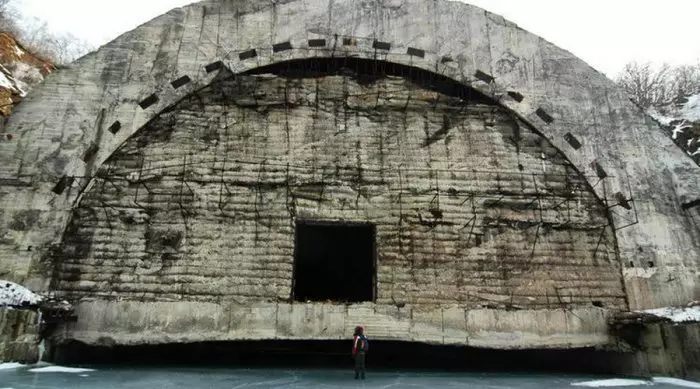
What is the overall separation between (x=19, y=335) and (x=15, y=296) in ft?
2.59

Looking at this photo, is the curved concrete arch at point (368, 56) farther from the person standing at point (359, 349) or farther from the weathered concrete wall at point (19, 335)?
the person standing at point (359, 349)

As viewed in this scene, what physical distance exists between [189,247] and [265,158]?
8.89ft

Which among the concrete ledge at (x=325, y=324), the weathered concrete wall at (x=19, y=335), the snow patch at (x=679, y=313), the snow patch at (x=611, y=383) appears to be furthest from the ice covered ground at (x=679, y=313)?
the weathered concrete wall at (x=19, y=335)

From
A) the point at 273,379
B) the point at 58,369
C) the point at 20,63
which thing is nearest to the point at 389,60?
the point at 273,379

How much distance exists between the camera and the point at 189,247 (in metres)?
11.2

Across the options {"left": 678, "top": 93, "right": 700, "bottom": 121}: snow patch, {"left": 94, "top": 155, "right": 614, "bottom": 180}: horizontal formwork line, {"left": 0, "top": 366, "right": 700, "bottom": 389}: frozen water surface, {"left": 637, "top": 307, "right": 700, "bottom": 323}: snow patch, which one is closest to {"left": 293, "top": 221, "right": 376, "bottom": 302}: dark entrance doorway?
{"left": 94, "top": 155, "right": 614, "bottom": 180}: horizontal formwork line

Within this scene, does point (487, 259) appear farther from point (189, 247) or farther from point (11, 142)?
point (11, 142)

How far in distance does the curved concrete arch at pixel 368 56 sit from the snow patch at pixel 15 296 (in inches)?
32.5

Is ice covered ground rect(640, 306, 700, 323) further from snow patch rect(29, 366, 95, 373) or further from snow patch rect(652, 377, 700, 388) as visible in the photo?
snow patch rect(29, 366, 95, 373)

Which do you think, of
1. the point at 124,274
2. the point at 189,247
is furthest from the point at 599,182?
the point at 124,274

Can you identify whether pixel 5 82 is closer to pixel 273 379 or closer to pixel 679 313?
pixel 273 379

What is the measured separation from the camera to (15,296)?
1010 cm

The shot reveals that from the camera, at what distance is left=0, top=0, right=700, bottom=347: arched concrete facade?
11.1 metres

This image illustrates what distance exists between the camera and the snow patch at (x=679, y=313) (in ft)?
34.6
